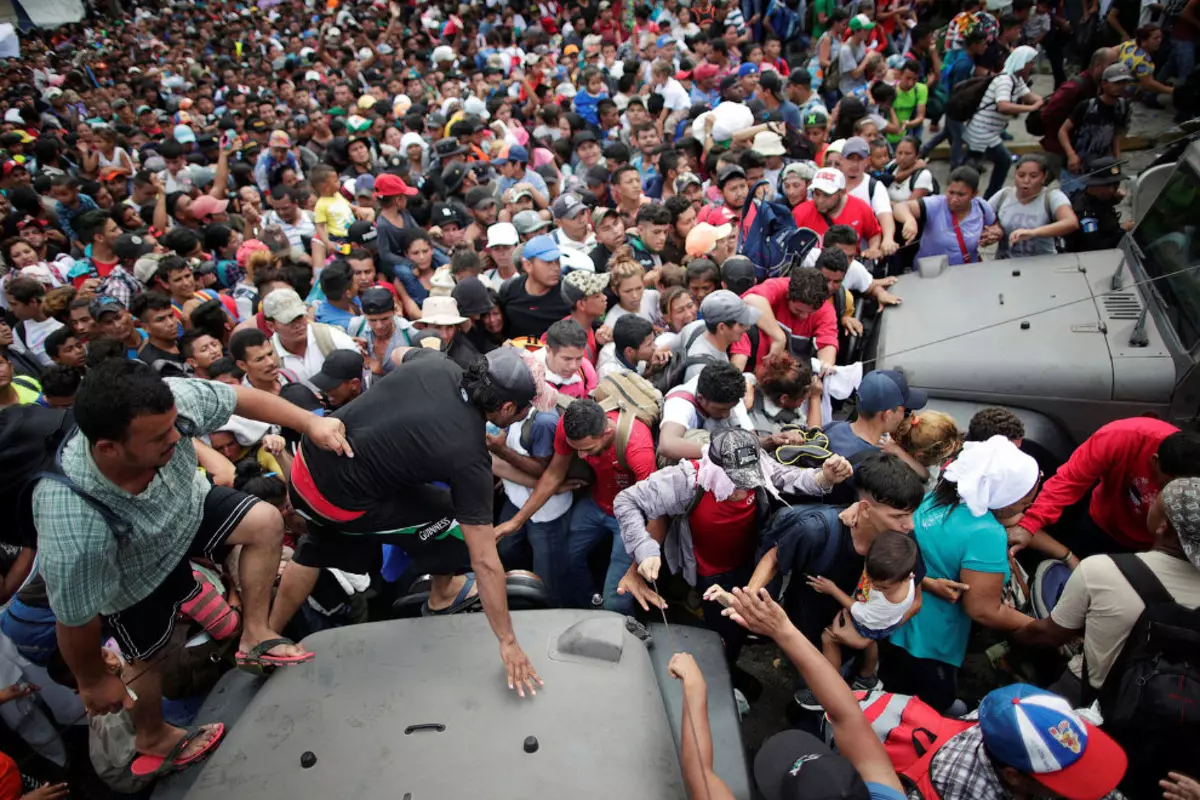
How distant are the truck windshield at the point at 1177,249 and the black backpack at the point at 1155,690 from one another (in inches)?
74.8

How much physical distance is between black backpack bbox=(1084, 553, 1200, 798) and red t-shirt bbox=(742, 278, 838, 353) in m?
2.31

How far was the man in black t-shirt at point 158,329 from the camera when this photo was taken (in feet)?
16.7

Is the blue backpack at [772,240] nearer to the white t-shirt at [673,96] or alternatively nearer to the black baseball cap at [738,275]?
the black baseball cap at [738,275]

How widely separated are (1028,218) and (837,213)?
4.61ft

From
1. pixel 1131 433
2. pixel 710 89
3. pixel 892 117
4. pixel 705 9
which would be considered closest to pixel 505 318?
pixel 1131 433

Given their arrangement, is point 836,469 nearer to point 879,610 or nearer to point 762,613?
point 879,610

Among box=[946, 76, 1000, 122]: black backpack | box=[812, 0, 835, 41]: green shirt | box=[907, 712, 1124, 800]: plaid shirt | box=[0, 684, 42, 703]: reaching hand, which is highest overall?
box=[812, 0, 835, 41]: green shirt

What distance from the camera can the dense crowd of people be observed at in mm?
2479

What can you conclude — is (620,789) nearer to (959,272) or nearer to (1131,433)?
(1131,433)

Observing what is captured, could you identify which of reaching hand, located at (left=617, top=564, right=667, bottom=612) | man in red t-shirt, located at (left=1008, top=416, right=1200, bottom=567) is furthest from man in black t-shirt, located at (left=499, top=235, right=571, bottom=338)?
man in red t-shirt, located at (left=1008, top=416, right=1200, bottom=567)

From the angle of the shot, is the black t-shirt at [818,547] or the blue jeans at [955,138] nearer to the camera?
the black t-shirt at [818,547]

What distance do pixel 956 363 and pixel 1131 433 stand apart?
3.73ft

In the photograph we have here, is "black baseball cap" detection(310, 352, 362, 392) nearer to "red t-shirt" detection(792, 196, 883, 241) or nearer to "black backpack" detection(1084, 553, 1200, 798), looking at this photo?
"red t-shirt" detection(792, 196, 883, 241)

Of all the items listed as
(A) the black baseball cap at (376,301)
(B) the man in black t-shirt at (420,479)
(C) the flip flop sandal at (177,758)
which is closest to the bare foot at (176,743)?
(C) the flip flop sandal at (177,758)
